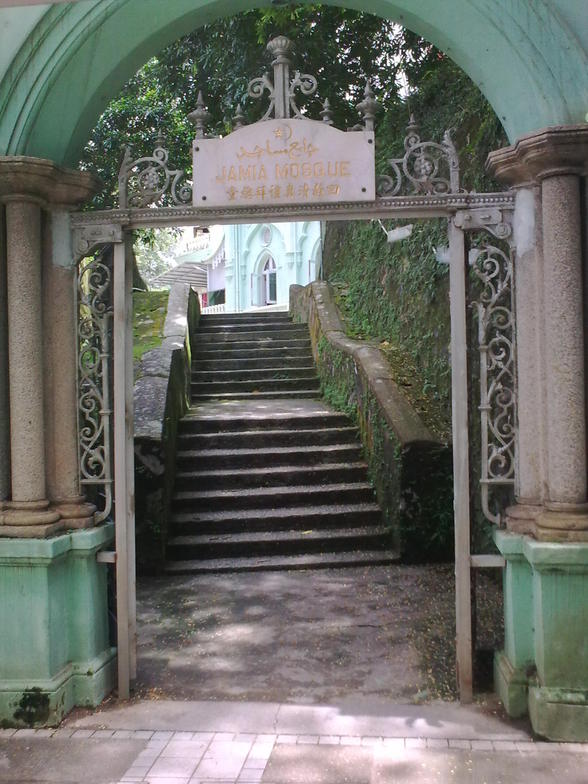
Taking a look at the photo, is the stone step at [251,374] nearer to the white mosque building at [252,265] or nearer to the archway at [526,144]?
the archway at [526,144]

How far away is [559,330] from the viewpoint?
3725 mm

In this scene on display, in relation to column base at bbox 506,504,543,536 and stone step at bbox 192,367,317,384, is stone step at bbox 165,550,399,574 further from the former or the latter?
stone step at bbox 192,367,317,384

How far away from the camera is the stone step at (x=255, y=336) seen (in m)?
12.0

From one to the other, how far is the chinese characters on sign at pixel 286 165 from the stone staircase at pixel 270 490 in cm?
371

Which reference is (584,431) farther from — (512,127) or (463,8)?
(463,8)

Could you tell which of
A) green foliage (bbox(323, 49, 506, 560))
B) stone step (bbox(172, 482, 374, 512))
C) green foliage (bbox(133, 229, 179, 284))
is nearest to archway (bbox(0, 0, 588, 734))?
green foliage (bbox(323, 49, 506, 560))

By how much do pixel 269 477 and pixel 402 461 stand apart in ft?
5.45

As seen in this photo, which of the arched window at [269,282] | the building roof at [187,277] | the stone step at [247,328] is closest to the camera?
the stone step at [247,328]

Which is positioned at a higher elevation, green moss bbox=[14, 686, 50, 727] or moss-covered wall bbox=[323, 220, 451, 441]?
moss-covered wall bbox=[323, 220, 451, 441]

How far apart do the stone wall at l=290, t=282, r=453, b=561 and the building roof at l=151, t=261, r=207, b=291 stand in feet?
81.5

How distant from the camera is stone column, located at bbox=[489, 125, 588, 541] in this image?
3.67 m

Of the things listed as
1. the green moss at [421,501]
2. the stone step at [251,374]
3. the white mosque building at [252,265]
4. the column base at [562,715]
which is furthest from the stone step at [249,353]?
the white mosque building at [252,265]

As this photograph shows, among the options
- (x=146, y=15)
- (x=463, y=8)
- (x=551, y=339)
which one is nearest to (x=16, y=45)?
(x=146, y=15)

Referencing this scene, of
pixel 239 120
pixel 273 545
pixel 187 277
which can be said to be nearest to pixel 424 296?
pixel 273 545
